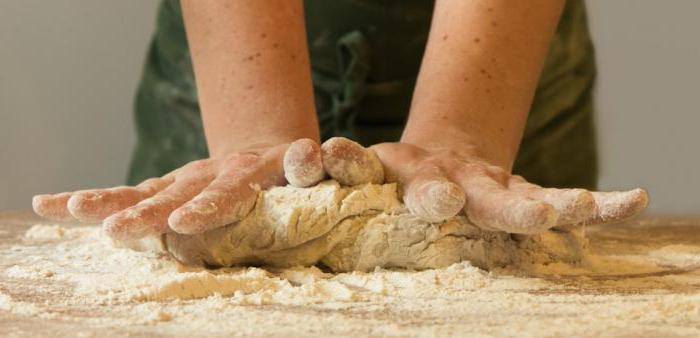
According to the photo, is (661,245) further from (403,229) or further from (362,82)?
(362,82)

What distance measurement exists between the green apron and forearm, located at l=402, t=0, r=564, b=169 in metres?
0.39

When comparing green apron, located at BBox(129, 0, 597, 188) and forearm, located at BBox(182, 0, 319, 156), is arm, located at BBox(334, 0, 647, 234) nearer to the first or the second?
forearm, located at BBox(182, 0, 319, 156)

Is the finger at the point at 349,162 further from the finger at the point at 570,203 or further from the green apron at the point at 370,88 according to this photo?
the green apron at the point at 370,88

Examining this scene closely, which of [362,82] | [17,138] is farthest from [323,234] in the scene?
[17,138]

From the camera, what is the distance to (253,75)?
979 mm

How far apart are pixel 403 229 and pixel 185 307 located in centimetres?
22

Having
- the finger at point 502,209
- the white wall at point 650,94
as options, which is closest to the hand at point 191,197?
the finger at point 502,209

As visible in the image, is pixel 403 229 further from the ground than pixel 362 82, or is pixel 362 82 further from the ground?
pixel 362 82

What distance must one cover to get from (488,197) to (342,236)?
0.13 metres

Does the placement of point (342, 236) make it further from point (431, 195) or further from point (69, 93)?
point (69, 93)

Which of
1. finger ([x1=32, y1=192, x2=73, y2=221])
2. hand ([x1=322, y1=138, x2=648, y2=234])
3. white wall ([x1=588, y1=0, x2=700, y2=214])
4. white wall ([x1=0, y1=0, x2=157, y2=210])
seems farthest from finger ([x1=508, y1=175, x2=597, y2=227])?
white wall ([x1=588, y1=0, x2=700, y2=214])

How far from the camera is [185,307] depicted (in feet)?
2.24

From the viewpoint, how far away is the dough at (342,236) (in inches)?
32.3

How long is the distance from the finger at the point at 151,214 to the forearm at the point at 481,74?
23 cm
